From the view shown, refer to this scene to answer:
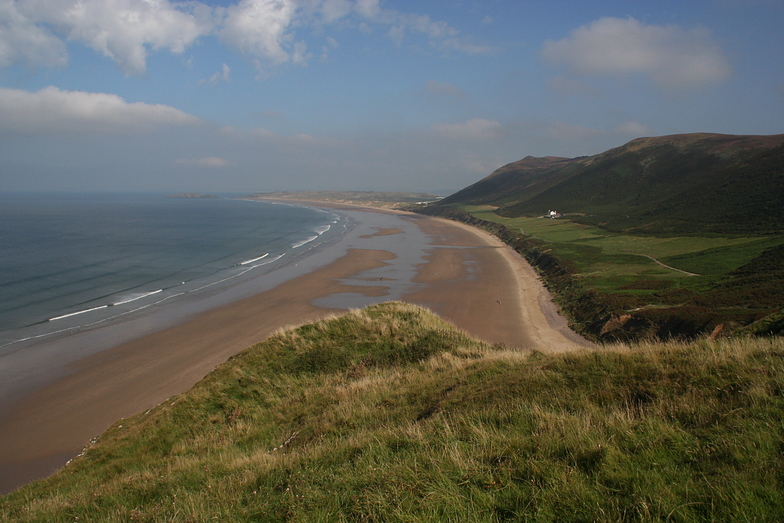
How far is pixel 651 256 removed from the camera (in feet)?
132

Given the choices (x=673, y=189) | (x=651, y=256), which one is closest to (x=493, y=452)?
(x=651, y=256)

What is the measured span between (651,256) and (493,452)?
42.5 meters

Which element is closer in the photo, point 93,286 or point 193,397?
point 193,397

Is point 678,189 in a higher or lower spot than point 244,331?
higher

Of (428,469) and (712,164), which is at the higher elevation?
(712,164)

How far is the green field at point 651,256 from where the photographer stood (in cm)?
2967

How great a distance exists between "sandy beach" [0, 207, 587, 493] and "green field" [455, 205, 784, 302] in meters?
4.87

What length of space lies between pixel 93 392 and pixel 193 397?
1033 centimetres

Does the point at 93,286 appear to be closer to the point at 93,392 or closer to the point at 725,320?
the point at 93,392

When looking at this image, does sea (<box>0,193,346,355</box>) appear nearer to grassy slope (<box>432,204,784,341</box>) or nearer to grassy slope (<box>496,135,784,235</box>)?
grassy slope (<box>432,204,784,341</box>)

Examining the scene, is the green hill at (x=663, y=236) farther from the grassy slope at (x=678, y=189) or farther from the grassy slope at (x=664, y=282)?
the grassy slope at (x=678, y=189)

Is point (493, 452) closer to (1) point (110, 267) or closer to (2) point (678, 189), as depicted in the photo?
(1) point (110, 267)

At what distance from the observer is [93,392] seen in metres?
18.3

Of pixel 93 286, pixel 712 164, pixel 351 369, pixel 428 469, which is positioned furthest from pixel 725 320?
pixel 712 164
